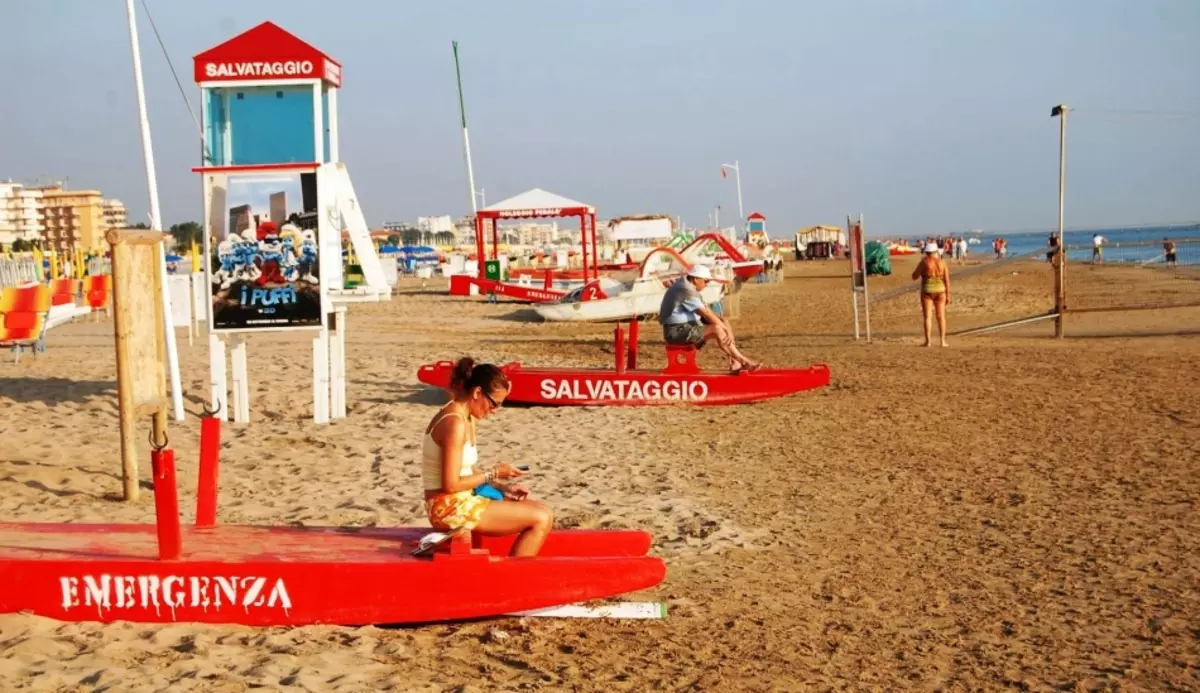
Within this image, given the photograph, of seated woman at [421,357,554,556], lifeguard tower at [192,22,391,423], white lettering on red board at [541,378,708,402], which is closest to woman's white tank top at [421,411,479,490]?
seated woman at [421,357,554,556]

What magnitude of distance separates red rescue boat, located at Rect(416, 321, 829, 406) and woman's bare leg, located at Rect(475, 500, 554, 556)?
7.44 meters

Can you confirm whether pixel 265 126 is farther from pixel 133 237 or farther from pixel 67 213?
pixel 67 213

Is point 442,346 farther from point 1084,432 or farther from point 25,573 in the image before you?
point 25,573

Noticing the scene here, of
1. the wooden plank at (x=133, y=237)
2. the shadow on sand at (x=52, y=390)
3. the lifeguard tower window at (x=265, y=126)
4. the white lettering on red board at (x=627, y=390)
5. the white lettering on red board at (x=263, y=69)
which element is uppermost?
the white lettering on red board at (x=263, y=69)

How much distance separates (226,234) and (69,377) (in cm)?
421

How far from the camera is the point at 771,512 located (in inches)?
339

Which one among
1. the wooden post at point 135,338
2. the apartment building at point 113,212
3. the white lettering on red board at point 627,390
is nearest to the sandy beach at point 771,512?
the white lettering on red board at point 627,390

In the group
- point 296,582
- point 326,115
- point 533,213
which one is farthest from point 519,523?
point 533,213

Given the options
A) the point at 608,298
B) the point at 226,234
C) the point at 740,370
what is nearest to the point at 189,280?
the point at 226,234

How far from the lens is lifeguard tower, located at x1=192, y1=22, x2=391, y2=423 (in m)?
11.7

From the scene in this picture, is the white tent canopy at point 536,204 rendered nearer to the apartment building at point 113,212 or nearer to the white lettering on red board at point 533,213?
the white lettering on red board at point 533,213

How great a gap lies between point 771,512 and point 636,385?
5.30 m

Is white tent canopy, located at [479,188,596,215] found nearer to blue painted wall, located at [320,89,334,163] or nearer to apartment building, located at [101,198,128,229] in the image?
blue painted wall, located at [320,89,334,163]

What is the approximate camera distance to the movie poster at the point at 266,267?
38.9 feet
